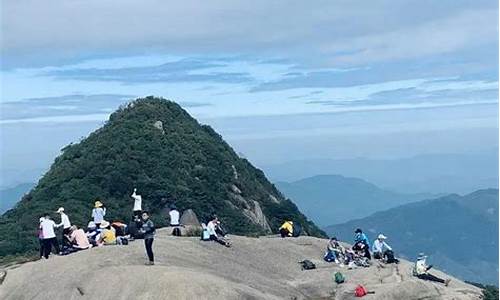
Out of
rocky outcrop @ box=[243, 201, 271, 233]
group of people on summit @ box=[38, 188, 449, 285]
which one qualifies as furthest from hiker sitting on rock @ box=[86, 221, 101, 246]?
rocky outcrop @ box=[243, 201, 271, 233]

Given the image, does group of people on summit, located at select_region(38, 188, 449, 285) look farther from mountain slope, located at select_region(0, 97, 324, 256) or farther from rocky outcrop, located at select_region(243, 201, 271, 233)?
rocky outcrop, located at select_region(243, 201, 271, 233)

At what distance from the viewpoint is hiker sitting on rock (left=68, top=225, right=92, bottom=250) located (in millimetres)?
32750

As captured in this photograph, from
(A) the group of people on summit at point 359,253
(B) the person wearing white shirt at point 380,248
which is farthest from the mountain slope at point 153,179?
(B) the person wearing white shirt at point 380,248

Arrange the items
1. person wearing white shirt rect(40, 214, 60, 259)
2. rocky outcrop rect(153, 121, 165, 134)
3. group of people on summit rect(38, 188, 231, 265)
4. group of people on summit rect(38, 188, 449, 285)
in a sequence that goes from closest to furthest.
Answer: person wearing white shirt rect(40, 214, 60, 259) < group of people on summit rect(38, 188, 231, 265) < group of people on summit rect(38, 188, 449, 285) < rocky outcrop rect(153, 121, 165, 134)

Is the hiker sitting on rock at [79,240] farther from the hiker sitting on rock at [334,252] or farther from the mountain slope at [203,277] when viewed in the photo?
the hiker sitting on rock at [334,252]

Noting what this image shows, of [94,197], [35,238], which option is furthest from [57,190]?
[35,238]

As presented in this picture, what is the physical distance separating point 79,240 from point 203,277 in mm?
7651

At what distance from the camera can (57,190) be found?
61.7 meters

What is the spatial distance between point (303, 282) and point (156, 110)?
48.8m

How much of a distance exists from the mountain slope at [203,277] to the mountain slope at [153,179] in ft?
57.4

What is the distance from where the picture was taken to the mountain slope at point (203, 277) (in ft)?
87.9

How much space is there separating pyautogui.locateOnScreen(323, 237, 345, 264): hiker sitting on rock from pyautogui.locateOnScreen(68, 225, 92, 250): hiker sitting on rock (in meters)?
10.4

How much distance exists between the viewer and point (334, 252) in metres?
36.7

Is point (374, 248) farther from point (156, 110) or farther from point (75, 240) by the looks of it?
point (156, 110)
